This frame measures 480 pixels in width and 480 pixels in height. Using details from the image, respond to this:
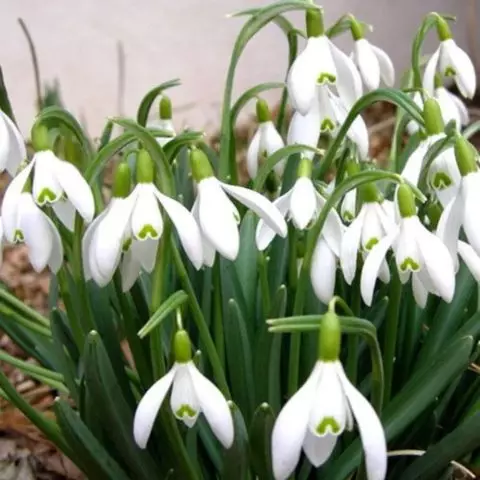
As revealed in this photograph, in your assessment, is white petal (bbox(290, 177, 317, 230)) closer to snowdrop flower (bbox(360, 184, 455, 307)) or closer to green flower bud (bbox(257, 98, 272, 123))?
snowdrop flower (bbox(360, 184, 455, 307))

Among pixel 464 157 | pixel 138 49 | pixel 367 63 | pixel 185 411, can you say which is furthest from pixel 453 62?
pixel 138 49

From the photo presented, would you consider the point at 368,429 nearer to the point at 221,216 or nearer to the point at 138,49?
the point at 221,216

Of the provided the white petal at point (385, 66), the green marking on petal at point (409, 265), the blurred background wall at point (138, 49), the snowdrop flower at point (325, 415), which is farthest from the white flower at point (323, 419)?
the blurred background wall at point (138, 49)

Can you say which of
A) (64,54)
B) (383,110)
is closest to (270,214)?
(64,54)

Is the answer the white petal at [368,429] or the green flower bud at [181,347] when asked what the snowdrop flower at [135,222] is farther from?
the white petal at [368,429]

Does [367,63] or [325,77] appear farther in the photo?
[367,63]
